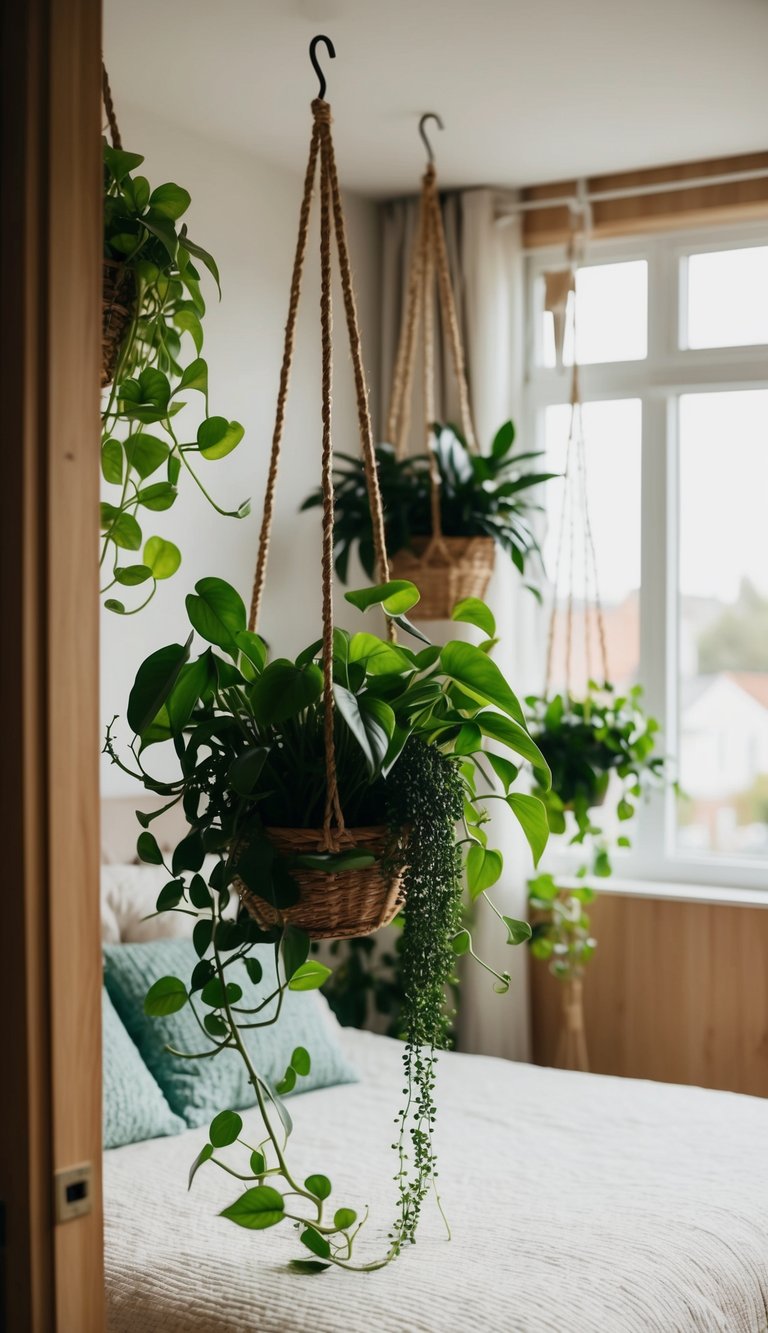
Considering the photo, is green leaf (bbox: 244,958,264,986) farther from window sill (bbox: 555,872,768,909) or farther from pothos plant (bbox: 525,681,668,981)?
window sill (bbox: 555,872,768,909)

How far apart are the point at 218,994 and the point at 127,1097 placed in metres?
1.06

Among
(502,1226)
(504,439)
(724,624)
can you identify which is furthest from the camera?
(724,624)

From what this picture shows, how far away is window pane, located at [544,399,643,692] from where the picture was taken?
13.6 ft

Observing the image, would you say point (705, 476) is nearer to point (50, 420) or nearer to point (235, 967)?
point (235, 967)

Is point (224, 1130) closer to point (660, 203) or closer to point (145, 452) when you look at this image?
point (145, 452)

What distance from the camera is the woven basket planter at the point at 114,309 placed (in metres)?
1.54

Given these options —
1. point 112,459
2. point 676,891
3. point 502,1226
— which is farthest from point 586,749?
point 112,459

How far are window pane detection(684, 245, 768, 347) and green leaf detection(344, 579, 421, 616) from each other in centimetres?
256

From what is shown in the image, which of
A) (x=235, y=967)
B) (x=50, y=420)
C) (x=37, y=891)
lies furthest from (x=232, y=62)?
(x=37, y=891)

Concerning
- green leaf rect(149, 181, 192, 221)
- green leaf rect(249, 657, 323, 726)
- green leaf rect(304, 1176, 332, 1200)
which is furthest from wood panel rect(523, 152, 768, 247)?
green leaf rect(304, 1176, 332, 1200)

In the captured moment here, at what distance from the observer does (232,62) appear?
3.18 m

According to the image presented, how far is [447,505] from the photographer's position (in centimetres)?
344

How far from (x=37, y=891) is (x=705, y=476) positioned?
3287 mm

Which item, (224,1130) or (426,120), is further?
(426,120)
